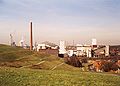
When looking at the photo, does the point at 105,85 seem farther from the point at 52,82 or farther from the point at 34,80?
the point at 34,80

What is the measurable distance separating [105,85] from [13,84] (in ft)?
22.3

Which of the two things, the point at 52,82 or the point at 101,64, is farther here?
the point at 101,64

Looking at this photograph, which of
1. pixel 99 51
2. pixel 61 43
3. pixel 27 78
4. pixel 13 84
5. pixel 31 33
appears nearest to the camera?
pixel 13 84


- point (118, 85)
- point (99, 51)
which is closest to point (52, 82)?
point (118, 85)

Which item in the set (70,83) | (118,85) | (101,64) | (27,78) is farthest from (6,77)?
(101,64)

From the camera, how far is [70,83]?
1817 centimetres

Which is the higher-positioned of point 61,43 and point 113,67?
point 61,43

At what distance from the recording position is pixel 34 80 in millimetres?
18828

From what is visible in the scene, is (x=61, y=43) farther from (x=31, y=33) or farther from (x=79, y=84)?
(x=79, y=84)

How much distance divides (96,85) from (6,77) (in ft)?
23.1

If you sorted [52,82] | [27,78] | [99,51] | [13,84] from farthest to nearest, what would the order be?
1. [99,51]
2. [27,78]
3. [52,82]
4. [13,84]

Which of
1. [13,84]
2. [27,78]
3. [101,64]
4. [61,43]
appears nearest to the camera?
[13,84]

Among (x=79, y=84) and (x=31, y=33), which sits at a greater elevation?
(x=31, y=33)

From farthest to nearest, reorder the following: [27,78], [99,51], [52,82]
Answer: [99,51]
[27,78]
[52,82]
